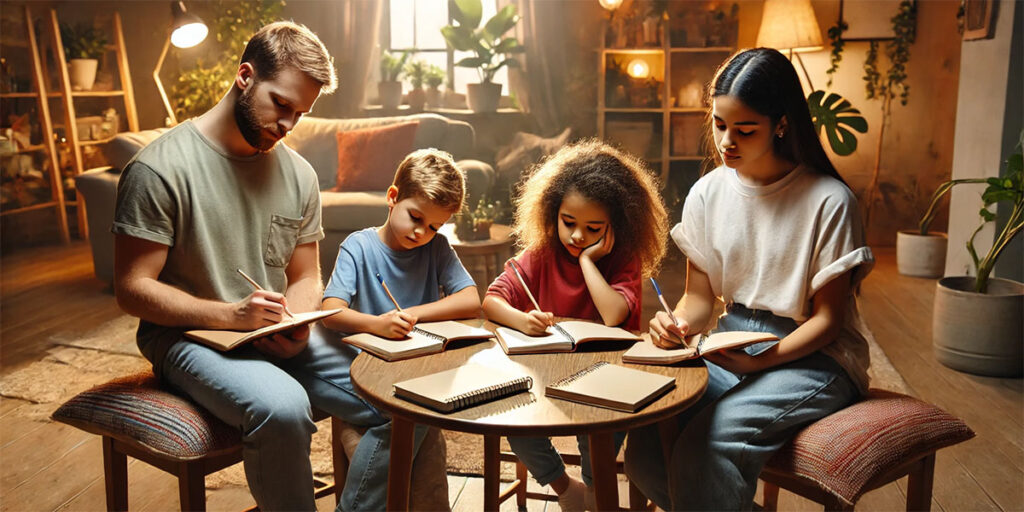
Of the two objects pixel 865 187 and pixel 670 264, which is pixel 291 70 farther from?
pixel 865 187

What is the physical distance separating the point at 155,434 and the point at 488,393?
66 centimetres

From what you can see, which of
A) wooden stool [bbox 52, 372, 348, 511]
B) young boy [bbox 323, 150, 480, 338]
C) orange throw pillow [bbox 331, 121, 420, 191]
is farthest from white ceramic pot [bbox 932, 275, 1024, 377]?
orange throw pillow [bbox 331, 121, 420, 191]

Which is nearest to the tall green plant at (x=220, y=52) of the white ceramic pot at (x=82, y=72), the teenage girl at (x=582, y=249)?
the white ceramic pot at (x=82, y=72)

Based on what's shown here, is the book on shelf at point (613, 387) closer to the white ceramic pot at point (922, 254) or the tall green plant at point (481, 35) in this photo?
A: the white ceramic pot at point (922, 254)

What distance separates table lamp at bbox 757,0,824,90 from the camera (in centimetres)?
502

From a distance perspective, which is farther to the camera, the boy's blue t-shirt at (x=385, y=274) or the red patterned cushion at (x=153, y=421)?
the boy's blue t-shirt at (x=385, y=274)

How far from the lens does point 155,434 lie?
1502 mm

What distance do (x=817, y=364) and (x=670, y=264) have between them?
149 inches

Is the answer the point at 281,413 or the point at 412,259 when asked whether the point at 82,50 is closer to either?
the point at 412,259

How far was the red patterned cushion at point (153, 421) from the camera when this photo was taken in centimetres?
150

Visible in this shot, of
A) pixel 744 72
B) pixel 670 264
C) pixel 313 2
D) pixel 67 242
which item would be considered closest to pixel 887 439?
pixel 744 72

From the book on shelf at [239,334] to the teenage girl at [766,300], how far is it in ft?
2.29

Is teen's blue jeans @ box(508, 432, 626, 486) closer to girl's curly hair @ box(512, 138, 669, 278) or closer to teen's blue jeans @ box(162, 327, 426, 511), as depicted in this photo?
teen's blue jeans @ box(162, 327, 426, 511)

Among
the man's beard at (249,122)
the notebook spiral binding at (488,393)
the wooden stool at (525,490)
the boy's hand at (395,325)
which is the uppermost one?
the man's beard at (249,122)
